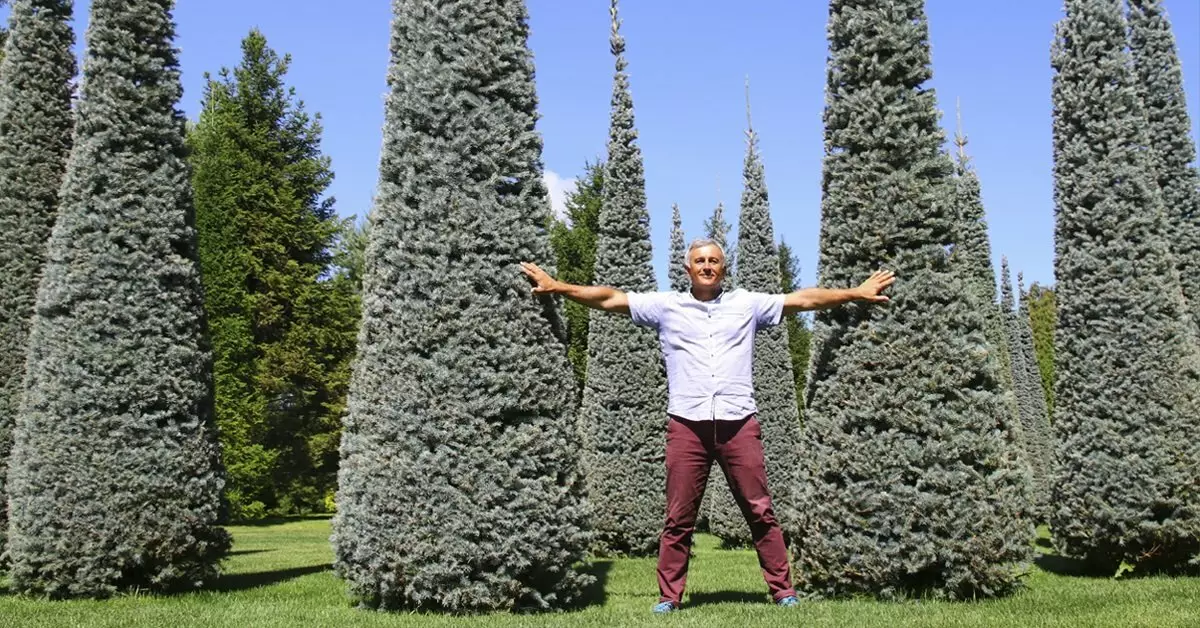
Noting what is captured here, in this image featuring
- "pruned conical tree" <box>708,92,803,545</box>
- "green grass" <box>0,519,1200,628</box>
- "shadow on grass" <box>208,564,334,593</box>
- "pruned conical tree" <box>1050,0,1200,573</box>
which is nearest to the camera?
"green grass" <box>0,519,1200,628</box>

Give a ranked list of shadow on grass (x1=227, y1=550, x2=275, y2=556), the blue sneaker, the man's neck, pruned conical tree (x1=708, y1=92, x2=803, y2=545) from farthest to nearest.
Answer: pruned conical tree (x1=708, y1=92, x2=803, y2=545)
shadow on grass (x1=227, y1=550, x2=275, y2=556)
the man's neck
the blue sneaker

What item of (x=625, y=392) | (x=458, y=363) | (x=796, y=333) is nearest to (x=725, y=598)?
(x=458, y=363)

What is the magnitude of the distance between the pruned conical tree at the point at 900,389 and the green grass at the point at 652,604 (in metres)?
0.35

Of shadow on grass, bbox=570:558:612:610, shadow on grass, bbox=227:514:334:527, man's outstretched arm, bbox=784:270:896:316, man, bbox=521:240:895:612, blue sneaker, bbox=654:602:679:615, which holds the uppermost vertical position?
man's outstretched arm, bbox=784:270:896:316

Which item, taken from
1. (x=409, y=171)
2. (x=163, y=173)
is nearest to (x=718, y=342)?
(x=409, y=171)

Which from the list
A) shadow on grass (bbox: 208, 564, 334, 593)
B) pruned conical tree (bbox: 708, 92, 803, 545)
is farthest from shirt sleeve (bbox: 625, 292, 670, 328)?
pruned conical tree (bbox: 708, 92, 803, 545)

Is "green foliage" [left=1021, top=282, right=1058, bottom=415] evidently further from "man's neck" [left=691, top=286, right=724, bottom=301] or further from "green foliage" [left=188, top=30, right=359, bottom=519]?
"man's neck" [left=691, top=286, right=724, bottom=301]

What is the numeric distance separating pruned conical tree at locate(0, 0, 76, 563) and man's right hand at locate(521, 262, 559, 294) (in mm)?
6137

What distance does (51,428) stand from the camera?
303 inches

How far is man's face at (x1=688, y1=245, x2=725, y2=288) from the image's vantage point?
5992mm

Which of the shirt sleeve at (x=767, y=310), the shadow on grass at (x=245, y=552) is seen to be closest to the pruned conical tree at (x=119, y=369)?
the shirt sleeve at (x=767, y=310)

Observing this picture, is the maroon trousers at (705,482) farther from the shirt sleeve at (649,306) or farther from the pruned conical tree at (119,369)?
the pruned conical tree at (119,369)

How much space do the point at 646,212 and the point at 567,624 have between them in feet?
30.3

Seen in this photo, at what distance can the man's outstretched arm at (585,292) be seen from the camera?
603cm
